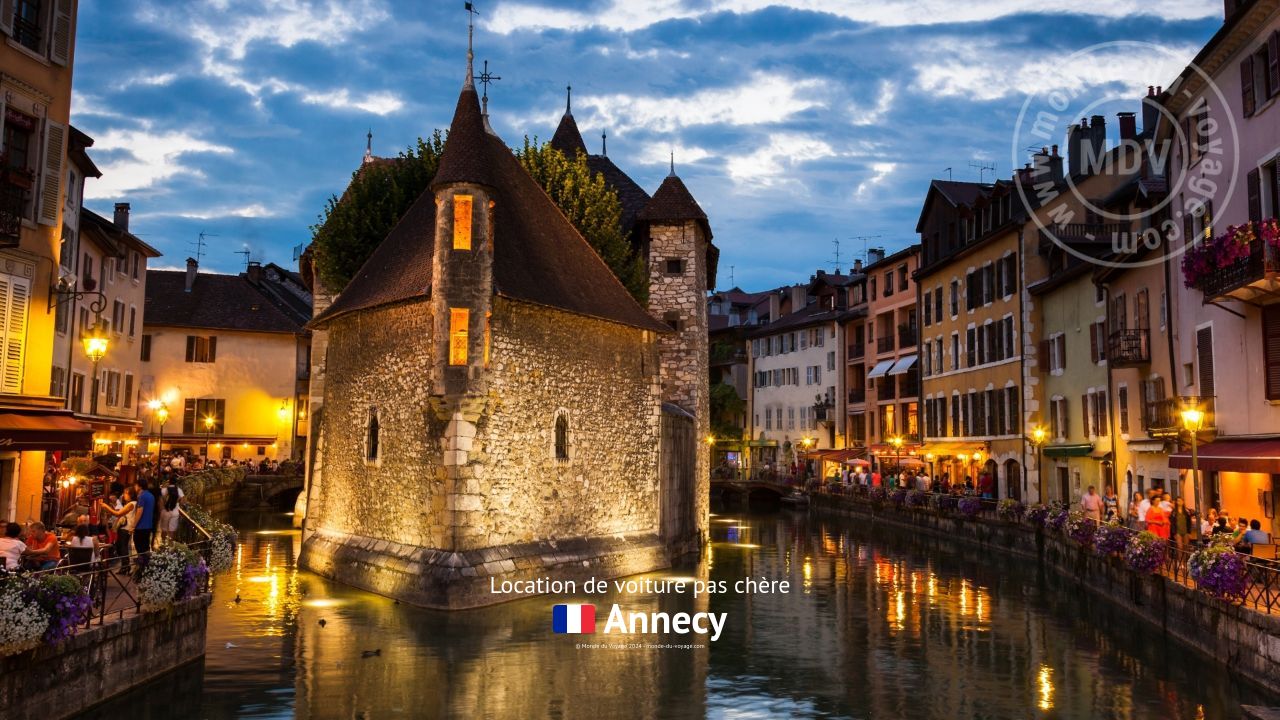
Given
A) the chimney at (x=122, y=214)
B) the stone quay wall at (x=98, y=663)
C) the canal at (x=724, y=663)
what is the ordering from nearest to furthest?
1. the stone quay wall at (x=98, y=663)
2. the canal at (x=724, y=663)
3. the chimney at (x=122, y=214)

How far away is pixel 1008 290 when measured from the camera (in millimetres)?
37438

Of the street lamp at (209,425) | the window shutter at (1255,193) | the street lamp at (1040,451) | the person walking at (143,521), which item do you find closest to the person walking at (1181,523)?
the window shutter at (1255,193)

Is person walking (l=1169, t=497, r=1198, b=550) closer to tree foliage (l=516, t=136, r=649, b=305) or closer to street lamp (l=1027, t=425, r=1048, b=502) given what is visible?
street lamp (l=1027, t=425, r=1048, b=502)

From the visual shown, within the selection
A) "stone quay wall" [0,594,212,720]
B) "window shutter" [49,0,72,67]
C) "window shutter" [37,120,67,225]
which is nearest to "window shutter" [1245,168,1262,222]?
"stone quay wall" [0,594,212,720]

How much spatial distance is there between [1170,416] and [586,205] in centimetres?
1688

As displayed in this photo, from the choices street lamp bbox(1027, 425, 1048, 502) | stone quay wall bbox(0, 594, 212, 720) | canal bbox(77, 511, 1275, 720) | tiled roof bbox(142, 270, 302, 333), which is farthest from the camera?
tiled roof bbox(142, 270, 302, 333)

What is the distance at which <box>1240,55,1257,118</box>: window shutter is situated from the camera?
64.0ft

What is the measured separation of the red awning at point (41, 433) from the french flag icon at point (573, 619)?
872 centimetres

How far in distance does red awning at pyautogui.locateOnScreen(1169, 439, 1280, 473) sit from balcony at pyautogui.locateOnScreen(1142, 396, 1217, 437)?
73 cm

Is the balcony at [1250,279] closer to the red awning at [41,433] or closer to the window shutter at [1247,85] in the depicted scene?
the window shutter at [1247,85]

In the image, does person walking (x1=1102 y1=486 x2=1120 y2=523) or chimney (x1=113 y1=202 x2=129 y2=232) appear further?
chimney (x1=113 y1=202 x2=129 y2=232)

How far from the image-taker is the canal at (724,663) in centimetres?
1319

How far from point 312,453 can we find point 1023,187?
27969mm

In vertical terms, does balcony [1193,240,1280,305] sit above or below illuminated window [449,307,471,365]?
above
